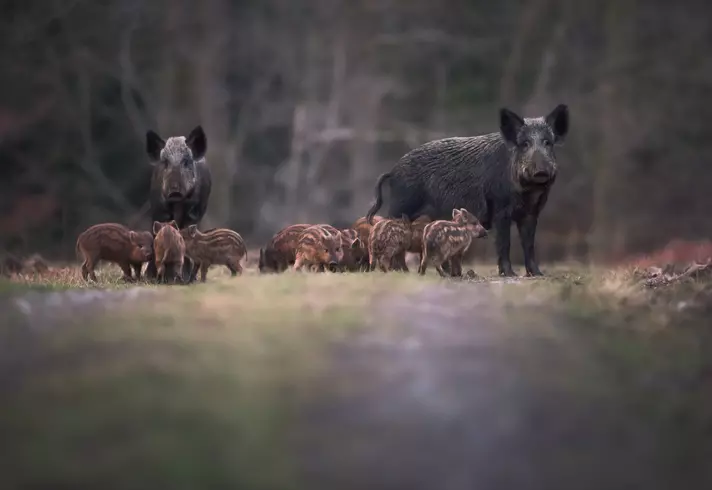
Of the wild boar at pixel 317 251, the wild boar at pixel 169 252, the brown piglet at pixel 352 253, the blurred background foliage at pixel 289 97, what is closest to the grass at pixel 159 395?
the wild boar at pixel 169 252

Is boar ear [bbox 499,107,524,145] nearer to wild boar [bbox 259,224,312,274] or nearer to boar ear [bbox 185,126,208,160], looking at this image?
wild boar [bbox 259,224,312,274]

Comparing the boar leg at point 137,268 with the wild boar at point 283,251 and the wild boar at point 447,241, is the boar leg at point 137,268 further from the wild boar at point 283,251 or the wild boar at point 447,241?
the wild boar at point 447,241

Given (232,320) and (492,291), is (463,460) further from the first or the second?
(492,291)

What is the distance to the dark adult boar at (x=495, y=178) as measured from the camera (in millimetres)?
4770

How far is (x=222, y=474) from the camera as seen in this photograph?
4.62ft

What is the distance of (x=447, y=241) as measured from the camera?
4523mm

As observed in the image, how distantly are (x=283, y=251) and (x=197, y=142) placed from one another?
3.06ft

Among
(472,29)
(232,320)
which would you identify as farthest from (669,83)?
(232,320)

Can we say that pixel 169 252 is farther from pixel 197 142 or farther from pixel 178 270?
pixel 197 142

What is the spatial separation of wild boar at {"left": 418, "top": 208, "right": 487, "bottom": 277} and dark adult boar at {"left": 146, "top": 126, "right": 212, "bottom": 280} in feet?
4.44

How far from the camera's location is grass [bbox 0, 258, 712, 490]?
1.42m

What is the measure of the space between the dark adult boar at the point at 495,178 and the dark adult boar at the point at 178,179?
1215mm

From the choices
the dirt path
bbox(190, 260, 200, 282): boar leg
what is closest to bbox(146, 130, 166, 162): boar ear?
bbox(190, 260, 200, 282): boar leg

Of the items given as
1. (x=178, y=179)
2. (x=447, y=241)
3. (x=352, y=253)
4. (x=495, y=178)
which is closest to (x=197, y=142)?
(x=178, y=179)
